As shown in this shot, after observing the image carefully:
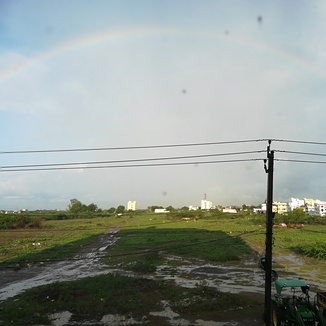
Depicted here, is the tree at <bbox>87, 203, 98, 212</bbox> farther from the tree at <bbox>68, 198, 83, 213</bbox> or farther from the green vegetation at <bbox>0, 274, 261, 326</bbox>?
the green vegetation at <bbox>0, 274, 261, 326</bbox>

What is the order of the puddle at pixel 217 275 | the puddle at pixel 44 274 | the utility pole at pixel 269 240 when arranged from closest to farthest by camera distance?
the utility pole at pixel 269 240 < the puddle at pixel 217 275 < the puddle at pixel 44 274

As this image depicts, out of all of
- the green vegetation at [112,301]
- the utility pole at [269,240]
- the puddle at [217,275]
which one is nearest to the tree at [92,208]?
the puddle at [217,275]

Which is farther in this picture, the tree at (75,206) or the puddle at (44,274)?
the tree at (75,206)

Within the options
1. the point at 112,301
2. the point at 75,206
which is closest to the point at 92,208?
the point at 75,206

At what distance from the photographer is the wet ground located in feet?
50.6

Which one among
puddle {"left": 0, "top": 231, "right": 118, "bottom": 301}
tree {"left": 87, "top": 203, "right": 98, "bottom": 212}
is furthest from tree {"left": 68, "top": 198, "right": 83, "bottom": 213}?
puddle {"left": 0, "top": 231, "right": 118, "bottom": 301}

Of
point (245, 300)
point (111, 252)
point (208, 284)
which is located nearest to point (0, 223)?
point (111, 252)

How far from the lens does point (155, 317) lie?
15656 millimetres

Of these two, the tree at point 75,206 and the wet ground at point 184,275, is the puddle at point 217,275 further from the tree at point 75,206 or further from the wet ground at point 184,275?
the tree at point 75,206

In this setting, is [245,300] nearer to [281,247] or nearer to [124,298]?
[124,298]

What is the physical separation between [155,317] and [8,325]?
720 centimetres

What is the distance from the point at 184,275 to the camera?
25562 millimetres

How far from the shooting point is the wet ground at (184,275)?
15.4m

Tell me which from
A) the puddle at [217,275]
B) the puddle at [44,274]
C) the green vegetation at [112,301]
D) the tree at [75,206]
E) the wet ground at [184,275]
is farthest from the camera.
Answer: the tree at [75,206]
